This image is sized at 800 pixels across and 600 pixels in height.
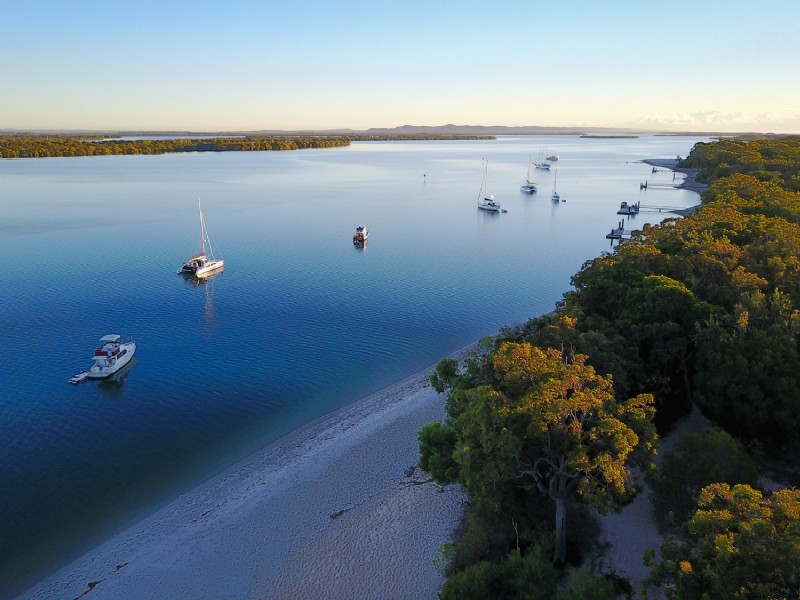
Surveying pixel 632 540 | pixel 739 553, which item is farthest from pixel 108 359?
pixel 739 553

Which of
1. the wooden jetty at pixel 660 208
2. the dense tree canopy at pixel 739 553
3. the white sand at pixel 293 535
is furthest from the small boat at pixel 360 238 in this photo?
the dense tree canopy at pixel 739 553

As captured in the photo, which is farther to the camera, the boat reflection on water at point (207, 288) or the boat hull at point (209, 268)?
the boat hull at point (209, 268)

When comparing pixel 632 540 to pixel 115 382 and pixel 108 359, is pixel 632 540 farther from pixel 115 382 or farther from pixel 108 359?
pixel 108 359

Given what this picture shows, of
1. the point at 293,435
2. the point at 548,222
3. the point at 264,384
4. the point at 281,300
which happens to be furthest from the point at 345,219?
the point at 293,435

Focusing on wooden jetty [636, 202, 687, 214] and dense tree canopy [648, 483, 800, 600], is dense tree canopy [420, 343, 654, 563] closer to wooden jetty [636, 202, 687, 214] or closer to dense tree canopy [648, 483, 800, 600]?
Result: dense tree canopy [648, 483, 800, 600]

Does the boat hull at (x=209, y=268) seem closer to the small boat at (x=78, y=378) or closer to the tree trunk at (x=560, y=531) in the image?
the small boat at (x=78, y=378)

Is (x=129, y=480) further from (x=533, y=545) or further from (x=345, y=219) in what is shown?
(x=345, y=219)

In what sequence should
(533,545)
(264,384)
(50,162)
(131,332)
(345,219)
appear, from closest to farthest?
1. (533,545)
2. (264,384)
3. (131,332)
4. (345,219)
5. (50,162)
